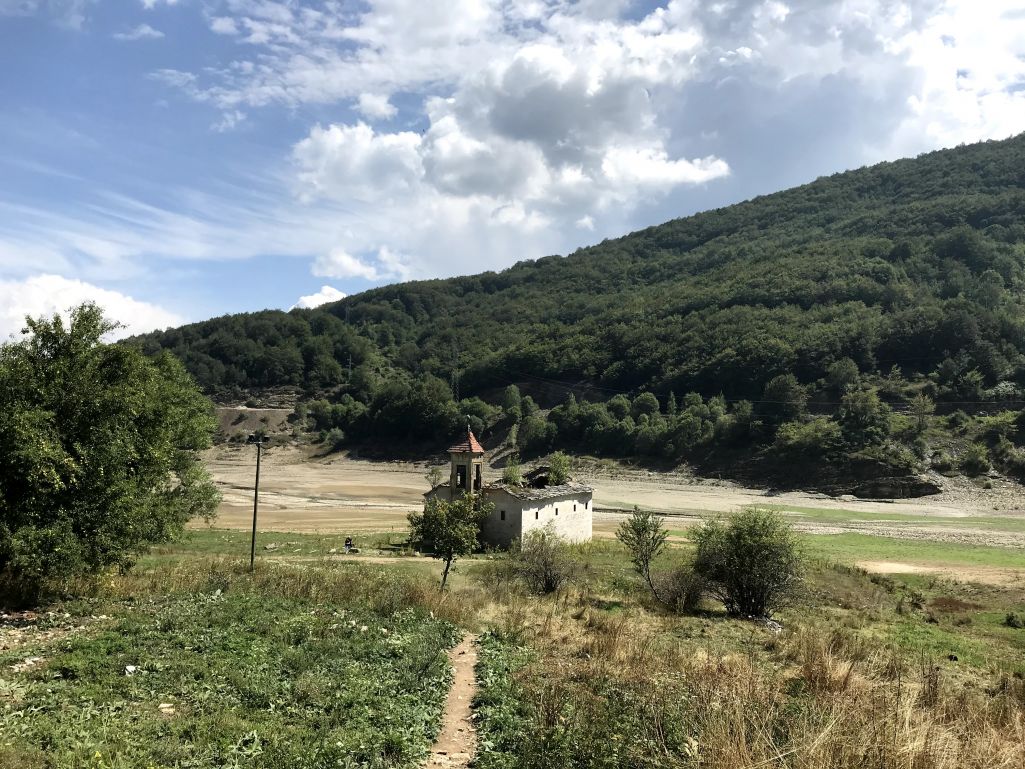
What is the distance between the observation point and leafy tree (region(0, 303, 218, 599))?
1594 centimetres

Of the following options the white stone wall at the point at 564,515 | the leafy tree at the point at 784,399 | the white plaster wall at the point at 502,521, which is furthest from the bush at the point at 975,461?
the white plaster wall at the point at 502,521

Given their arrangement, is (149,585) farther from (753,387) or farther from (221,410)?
(221,410)

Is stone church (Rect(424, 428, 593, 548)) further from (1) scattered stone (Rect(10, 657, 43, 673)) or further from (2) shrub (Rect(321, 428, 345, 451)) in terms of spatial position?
(2) shrub (Rect(321, 428, 345, 451))

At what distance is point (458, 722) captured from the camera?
1134 cm

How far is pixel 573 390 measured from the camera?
5719 inches

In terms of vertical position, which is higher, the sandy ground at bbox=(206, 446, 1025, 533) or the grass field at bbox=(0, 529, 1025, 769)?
the grass field at bbox=(0, 529, 1025, 769)

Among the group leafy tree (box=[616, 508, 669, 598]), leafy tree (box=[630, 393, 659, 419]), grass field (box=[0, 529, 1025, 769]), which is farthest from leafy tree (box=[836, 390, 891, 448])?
leafy tree (box=[616, 508, 669, 598])

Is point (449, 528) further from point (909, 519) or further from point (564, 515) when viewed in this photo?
point (909, 519)

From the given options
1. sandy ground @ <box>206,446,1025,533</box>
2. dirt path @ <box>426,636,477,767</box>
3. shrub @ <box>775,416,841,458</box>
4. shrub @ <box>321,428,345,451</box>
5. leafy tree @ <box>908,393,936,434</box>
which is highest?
leafy tree @ <box>908,393,936,434</box>

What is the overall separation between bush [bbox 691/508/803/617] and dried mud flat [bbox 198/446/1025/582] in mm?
26288

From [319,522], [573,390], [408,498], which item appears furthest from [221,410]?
[319,522]

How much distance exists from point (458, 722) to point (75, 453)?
41.9 ft

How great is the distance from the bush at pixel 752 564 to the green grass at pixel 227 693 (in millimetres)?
13124

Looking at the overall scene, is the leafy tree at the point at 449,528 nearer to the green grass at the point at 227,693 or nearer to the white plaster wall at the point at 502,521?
the white plaster wall at the point at 502,521
